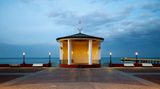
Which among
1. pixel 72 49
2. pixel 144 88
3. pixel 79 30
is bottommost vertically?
pixel 144 88

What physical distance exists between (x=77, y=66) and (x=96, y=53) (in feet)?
20.9

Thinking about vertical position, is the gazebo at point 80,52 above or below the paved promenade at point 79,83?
above

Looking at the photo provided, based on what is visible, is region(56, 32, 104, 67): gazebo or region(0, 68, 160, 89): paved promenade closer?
region(0, 68, 160, 89): paved promenade

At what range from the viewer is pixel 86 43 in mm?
47031

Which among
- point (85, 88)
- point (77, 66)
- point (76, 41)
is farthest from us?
point (76, 41)

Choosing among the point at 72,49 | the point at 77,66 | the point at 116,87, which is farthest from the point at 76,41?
the point at 116,87

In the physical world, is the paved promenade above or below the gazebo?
below

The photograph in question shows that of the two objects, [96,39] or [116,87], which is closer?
[116,87]

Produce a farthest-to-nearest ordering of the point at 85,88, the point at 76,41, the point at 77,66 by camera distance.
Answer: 1. the point at 76,41
2. the point at 77,66
3. the point at 85,88

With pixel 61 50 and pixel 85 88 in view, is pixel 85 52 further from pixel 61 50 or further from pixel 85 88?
pixel 85 88

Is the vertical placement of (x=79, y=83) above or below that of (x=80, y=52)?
below

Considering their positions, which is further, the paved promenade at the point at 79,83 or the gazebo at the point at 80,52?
the gazebo at the point at 80,52

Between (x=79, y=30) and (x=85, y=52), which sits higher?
(x=79, y=30)

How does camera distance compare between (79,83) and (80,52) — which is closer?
(79,83)
